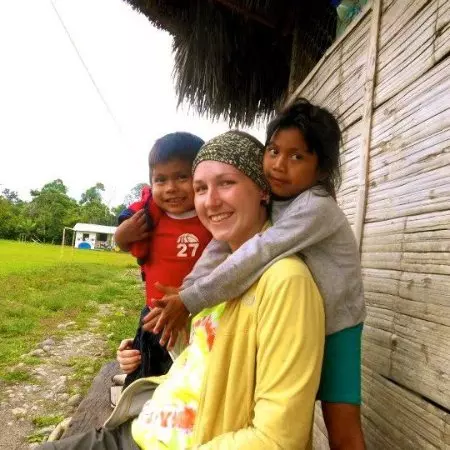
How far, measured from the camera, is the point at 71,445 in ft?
5.59

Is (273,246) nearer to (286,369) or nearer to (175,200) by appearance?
(286,369)

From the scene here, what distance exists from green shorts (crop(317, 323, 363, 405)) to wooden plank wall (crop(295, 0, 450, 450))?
0.30m

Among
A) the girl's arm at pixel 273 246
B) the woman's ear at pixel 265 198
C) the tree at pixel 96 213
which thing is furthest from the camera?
the tree at pixel 96 213

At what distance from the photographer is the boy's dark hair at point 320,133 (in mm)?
1655

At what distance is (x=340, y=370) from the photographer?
1384mm

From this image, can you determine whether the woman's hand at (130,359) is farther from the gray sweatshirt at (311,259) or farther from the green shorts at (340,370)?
the green shorts at (340,370)

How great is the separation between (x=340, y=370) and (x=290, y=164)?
700 mm

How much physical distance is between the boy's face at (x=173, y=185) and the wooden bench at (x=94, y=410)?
1.45 meters

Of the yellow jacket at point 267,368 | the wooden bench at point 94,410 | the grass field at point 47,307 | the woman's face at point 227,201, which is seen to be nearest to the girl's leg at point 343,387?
the yellow jacket at point 267,368

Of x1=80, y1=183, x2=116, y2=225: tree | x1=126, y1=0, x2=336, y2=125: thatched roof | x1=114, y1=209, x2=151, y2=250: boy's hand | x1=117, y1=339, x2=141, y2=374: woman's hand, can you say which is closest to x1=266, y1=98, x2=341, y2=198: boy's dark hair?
x1=114, y1=209, x2=151, y2=250: boy's hand

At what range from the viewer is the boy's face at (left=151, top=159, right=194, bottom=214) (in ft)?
7.04

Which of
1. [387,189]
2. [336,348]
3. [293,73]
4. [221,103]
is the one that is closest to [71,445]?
[336,348]

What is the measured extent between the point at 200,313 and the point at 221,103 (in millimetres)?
3708

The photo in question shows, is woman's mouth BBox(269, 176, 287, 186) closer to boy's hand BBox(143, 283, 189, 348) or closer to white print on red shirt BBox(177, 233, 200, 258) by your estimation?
boy's hand BBox(143, 283, 189, 348)
